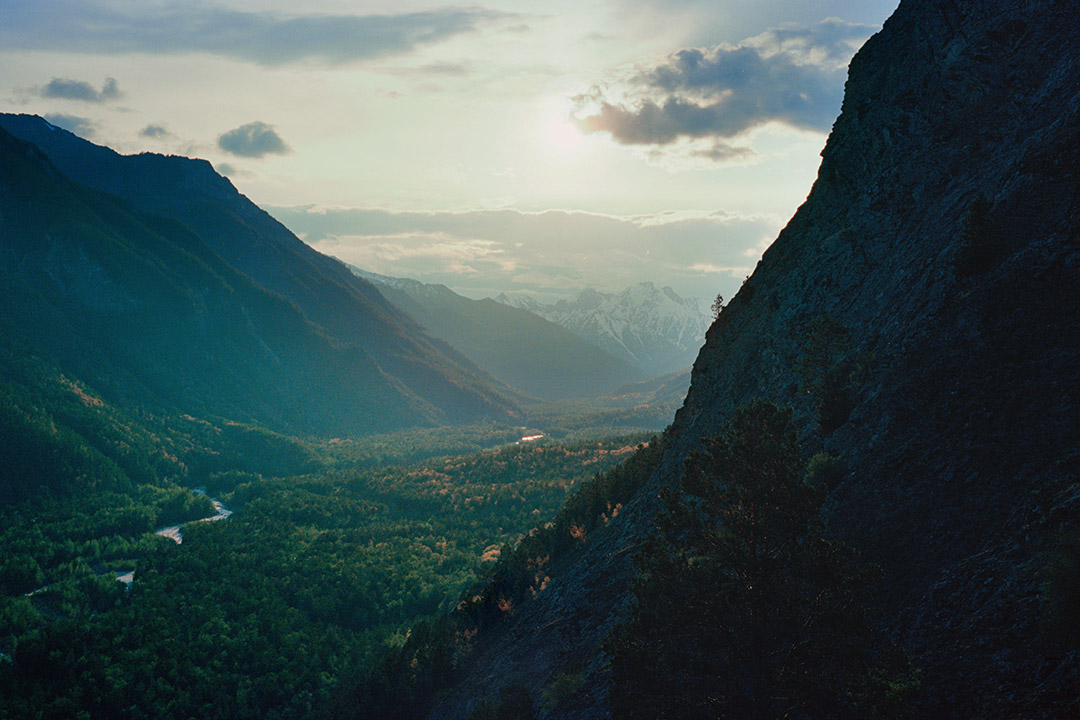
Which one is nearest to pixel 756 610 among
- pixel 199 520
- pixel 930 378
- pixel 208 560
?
pixel 930 378

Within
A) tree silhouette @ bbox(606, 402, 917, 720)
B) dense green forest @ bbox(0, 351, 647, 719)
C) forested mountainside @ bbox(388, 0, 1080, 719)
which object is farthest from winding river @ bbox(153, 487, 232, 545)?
tree silhouette @ bbox(606, 402, 917, 720)

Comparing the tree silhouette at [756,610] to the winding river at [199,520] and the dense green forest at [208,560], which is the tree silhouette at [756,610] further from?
the winding river at [199,520]

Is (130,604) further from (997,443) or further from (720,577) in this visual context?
(997,443)

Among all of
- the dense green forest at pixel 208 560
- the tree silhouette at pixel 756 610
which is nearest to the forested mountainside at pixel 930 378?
the tree silhouette at pixel 756 610

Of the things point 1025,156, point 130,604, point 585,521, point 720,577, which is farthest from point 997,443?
point 130,604

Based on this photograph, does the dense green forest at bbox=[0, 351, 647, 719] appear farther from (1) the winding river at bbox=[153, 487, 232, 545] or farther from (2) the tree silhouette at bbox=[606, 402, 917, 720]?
(2) the tree silhouette at bbox=[606, 402, 917, 720]
